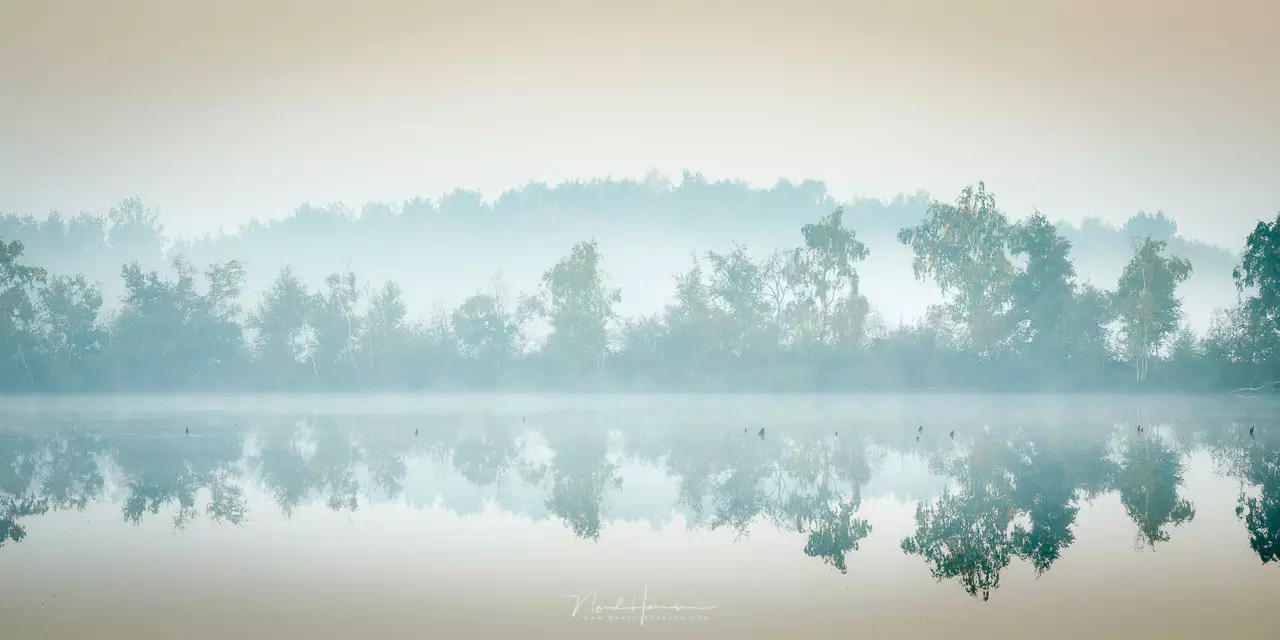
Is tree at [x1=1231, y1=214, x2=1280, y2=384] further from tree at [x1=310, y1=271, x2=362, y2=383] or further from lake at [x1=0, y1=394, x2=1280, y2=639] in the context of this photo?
tree at [x1=310, y1=271, x2=362, y2=383]

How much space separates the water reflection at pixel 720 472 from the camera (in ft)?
60.3

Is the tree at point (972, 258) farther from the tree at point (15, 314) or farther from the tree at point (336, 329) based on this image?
the tree at point (15, 314)

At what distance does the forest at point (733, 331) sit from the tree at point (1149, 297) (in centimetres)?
11

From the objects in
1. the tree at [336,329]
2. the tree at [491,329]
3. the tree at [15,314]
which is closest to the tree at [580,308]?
the tree at [491,329]

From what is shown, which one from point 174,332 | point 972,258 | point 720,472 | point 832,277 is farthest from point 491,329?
point 720,472

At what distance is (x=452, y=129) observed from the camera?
4665 inches

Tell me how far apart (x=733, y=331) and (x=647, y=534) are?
4815 cm

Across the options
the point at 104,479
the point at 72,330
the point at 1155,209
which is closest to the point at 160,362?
the point at 72,330

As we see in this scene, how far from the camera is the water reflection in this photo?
60.3ft

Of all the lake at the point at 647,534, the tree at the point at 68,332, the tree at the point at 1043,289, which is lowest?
the lake at the point at 647,534

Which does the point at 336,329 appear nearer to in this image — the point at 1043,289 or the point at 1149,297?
the point at 1043,289

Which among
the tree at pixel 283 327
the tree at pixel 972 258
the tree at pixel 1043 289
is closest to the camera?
the tree at pixel 1043 289

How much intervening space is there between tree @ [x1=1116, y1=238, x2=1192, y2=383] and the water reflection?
21409mm

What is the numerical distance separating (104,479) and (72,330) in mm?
49605
